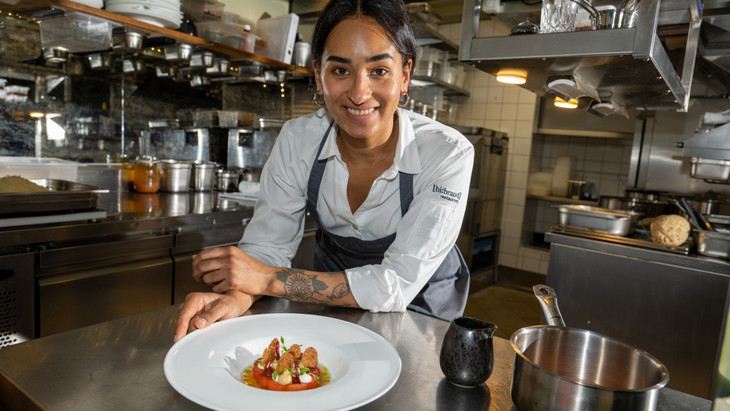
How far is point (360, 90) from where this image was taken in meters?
1.30

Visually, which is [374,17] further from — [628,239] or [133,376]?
[628,239]

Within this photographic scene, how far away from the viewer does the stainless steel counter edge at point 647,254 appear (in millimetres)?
2266

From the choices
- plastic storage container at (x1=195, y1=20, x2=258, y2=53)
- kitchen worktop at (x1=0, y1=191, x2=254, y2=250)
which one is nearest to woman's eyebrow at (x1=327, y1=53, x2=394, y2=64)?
kitchen worktop at (x1=0, y1=191, x2=254, y2=250)

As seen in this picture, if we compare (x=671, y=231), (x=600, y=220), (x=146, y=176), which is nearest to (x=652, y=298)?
(x=671, y=231)

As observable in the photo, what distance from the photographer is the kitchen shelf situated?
2393mm

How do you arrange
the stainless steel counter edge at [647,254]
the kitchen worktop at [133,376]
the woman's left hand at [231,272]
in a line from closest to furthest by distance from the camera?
the kitchen worktop at [133,376] < the woman's left hand at [231,272] < the stainless steel counter edge at [647,254]

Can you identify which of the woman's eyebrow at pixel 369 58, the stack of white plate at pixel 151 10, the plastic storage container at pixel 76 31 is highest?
the stack of white plate at pixel 151 10

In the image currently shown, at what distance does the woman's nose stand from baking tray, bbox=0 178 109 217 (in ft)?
5.05

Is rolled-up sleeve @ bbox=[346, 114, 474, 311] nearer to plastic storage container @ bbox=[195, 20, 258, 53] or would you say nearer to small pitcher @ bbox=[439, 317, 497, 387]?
small pitcher @ bbox=[439, 317, 497, 387]

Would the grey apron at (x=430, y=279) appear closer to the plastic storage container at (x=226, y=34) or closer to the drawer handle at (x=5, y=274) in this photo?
the drawer handle at (x=5, y=274)

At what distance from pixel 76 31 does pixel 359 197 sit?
2110 mm

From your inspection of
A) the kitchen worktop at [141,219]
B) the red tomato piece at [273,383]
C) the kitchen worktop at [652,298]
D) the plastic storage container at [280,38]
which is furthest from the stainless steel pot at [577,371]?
the plastic storage container at [280,38]

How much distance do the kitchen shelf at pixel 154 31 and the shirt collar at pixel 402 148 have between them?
1.68 m

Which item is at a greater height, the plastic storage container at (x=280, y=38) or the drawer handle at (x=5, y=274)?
the plastic storage container at (x=280, y=38)
